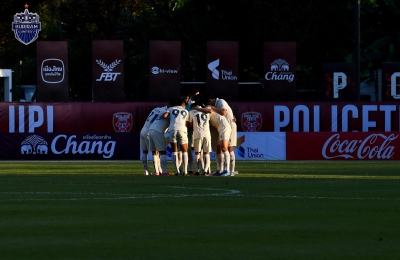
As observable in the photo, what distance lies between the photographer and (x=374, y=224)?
40.4 ft

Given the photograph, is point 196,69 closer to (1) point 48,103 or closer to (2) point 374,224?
(1) point 48,103

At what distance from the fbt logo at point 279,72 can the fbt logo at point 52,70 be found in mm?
8140

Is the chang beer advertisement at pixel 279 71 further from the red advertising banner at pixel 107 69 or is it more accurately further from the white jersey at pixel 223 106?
the white jersey at pixel 223 106

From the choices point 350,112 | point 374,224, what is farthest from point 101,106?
point 374,224

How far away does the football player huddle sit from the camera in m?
25.0

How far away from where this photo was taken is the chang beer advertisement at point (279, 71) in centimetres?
4144

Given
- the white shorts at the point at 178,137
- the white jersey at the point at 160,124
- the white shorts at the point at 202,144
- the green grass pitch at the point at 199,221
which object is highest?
the white jersey at the point at 160,124

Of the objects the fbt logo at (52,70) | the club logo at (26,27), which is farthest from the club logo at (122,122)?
the club logo at (26,27)

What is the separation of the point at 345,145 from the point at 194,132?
1595 cm

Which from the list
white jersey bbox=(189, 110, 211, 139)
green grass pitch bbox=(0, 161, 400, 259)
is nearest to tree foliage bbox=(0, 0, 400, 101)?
white jersey bbox=(189, 110, 211, 139)

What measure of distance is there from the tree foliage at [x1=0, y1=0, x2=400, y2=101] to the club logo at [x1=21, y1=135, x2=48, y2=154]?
16.7 meters

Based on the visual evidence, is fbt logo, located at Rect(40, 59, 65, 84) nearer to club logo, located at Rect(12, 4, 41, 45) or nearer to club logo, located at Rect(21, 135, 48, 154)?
club logo, located at Rect(21, 135, 48, 154)

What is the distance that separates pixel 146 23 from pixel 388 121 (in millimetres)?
26393

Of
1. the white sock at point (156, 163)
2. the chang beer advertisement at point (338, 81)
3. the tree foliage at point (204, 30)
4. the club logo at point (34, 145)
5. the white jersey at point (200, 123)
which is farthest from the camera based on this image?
the tree foliage at point (204, 30)
